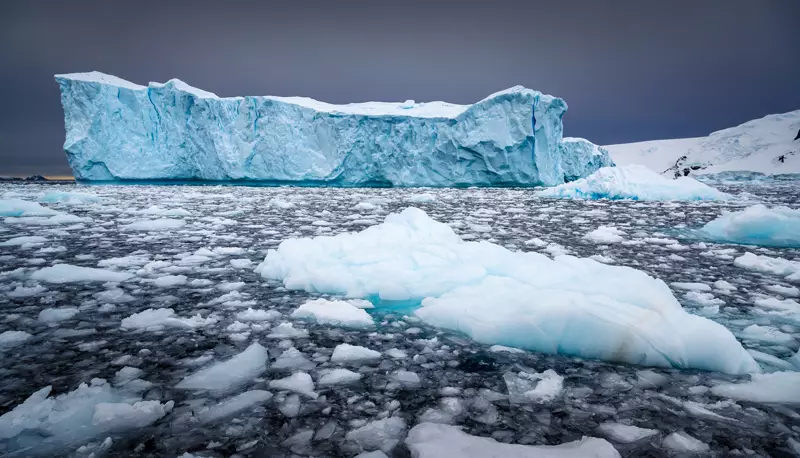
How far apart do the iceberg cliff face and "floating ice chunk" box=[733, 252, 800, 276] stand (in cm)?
1766

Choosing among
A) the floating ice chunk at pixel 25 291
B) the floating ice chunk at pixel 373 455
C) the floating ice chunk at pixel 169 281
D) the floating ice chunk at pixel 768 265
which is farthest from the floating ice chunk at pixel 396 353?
the floating ice chunk at pixel 768 265

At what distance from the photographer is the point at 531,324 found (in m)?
1.98

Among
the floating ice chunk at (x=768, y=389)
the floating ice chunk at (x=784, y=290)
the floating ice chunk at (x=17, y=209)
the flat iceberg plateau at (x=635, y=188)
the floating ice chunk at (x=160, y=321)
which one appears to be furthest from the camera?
the flat iceberg plateau at (x=635, y=188)

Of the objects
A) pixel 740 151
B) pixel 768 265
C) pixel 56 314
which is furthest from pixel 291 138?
pixel 740 151

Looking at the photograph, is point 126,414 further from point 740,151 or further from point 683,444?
point 740,151

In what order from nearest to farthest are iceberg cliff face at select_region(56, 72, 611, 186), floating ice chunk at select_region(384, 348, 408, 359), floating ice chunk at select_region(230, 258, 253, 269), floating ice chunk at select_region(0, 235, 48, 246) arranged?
floating ice chunk at select_region(384, 348, 408, 359), floating ice chunk at select_region(230, 258, 253, 269), floating ice chunk at select_region(0, 235, 48, 246), iceberg cliff face at select_region(56, 72, 611, 186)

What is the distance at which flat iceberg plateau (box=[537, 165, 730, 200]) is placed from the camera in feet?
41.9

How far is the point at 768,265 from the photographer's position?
351 centimetres

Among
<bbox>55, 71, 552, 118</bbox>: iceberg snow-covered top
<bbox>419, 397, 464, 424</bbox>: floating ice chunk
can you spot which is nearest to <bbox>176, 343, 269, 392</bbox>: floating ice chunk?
<bbox>419, 397, 464, 424</bbox>: floating ice chunk

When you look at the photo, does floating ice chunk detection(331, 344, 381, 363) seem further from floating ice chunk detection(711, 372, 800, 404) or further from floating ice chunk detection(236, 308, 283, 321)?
floating ice chunk detection(711, 372, 800, 404)

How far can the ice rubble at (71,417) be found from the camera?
3.94 ft

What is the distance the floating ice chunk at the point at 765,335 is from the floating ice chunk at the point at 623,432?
120cm

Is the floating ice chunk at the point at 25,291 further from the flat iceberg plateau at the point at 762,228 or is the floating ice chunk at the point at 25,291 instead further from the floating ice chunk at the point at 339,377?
the flat iceberg plateau at the point at 762,228

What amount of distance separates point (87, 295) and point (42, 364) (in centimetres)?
109
